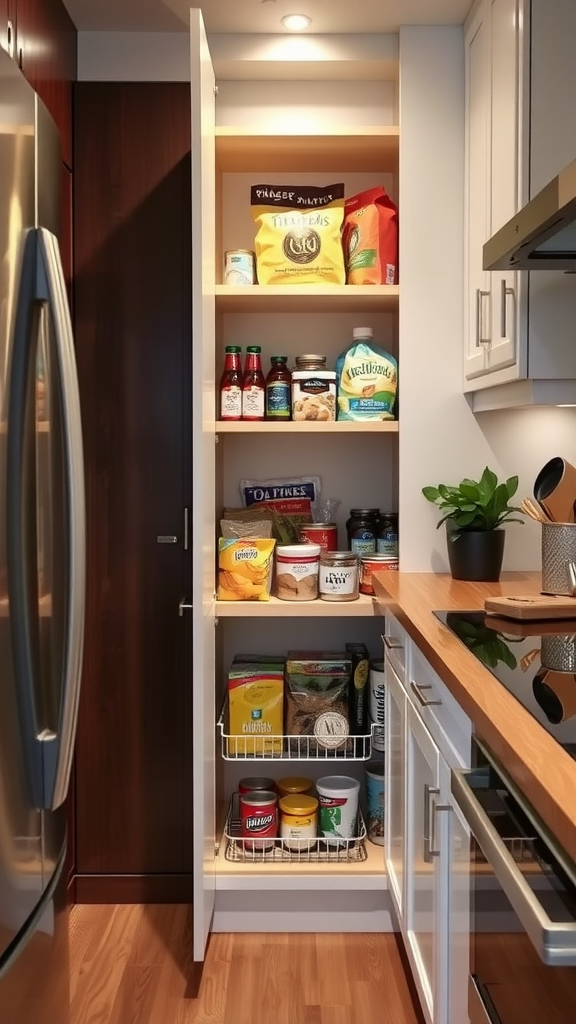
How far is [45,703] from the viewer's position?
4.19 feet

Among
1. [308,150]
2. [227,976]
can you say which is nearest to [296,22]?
[308,150]

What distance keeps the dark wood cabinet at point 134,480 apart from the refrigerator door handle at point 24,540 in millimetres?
1269

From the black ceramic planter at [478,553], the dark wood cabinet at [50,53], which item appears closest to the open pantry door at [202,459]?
the dark wood cabinet at [50,53]

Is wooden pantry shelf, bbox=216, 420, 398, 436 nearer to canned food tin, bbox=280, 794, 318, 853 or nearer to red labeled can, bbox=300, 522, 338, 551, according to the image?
red labeled can, bbox=300, 522, 338, 551

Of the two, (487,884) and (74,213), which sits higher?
(74,213)

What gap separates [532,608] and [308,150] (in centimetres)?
148

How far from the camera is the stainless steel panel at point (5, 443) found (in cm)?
114

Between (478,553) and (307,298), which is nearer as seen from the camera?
(478,553)

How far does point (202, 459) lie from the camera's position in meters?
2.06

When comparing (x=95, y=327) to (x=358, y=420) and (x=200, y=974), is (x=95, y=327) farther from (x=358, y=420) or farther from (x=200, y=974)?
(x=200, y=974)

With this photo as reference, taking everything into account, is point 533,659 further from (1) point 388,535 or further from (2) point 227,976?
(2) point 227,976

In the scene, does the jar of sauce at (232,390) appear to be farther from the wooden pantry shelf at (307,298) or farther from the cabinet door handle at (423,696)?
the cabinet door handle at (423,696)

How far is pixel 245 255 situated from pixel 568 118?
3.01 ft

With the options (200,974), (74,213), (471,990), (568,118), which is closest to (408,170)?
(568,118)
